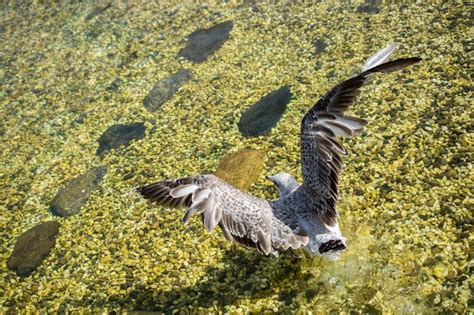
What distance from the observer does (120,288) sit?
19.6 feet

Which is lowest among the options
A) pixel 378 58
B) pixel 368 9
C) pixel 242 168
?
pixel 242 168

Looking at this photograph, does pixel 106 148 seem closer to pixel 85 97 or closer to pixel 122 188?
pixel 122 188

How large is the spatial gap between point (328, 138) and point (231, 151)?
3217 millimetres

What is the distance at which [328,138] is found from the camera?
450cm

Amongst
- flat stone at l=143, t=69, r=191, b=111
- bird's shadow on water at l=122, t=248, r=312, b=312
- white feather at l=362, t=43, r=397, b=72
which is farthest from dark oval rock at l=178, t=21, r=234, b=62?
white feather at l=362, t=43, r=397, b=72

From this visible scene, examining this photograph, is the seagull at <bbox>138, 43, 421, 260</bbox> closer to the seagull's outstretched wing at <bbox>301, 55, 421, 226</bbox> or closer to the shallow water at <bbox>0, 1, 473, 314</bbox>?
the seagull's outstretched wing at <bbox>301, 55, 421, 226</bbox>

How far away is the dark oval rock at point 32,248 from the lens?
6594 mm

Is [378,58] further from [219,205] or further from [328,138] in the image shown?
[219,205]

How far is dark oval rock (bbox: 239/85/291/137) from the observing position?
7.79 m

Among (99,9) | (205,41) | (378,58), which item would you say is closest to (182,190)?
(378,58)

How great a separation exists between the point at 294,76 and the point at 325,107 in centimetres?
444

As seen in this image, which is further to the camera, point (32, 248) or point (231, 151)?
point (231, 151)

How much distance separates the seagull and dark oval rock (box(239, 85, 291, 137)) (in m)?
2.73

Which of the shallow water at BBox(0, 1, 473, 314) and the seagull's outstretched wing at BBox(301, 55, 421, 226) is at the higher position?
the seagull's outstretched wing at BBox(301, 55, 421, 226)
